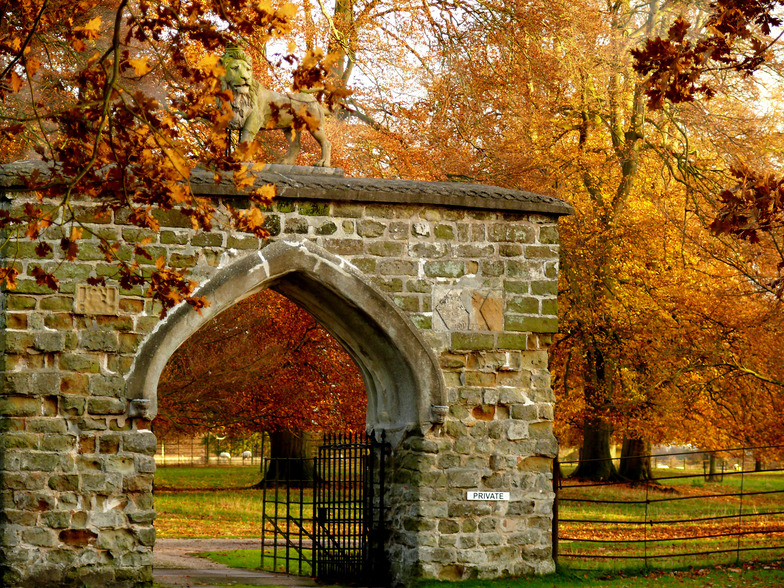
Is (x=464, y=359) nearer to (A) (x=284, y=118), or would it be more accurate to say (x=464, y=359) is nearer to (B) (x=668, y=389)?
(A) (x=284, y=118)

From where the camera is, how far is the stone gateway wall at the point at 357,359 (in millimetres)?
8406

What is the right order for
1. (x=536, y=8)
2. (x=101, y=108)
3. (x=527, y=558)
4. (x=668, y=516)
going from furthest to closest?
1. (x=668, y=516)
2. (x=536, y=8)
3. (x=527, y=558)
4. (x=101, y=108)

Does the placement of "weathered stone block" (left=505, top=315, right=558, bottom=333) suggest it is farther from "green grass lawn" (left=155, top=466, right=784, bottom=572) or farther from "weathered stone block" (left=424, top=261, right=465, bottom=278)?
"green grass lawn" (left=155, top=466, right=784, bottom=572)

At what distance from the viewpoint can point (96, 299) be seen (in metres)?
8.60

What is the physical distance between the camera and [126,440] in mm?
8547

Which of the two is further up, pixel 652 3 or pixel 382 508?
pixel 652 3

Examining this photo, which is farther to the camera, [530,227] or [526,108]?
[526,108]

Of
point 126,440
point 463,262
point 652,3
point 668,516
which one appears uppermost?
point 652,3

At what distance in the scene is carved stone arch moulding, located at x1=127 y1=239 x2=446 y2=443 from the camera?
8.65m

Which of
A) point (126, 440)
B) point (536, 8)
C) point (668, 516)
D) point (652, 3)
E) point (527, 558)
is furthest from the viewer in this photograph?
point (652, 3)

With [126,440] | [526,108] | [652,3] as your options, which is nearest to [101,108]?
[126,440]

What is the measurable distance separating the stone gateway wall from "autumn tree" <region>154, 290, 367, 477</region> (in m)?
9.55

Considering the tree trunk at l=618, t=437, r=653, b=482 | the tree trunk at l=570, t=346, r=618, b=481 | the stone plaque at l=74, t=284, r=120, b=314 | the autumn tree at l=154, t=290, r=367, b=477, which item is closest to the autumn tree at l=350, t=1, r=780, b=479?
the tree trunk at l=570, t=346, r=618, b=481

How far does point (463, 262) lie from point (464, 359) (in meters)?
0.86
